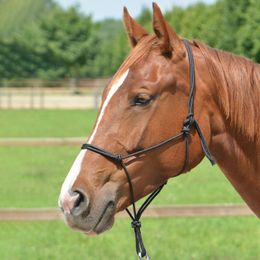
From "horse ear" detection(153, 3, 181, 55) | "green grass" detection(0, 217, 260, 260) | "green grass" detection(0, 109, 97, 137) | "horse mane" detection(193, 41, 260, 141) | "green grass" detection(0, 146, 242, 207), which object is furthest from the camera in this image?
"green grass" detection(0, 109, 97, 137)

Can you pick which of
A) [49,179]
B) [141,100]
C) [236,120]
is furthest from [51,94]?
[141,100]

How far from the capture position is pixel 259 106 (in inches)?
98.3

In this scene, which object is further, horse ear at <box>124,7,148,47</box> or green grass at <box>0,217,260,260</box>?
green grass at <box>0,217,260,260</box>

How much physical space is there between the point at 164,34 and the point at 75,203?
79 cm

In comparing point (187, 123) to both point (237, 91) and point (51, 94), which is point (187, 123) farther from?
point (51, 94)

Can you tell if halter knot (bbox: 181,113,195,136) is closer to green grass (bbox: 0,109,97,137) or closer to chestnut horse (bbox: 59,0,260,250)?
chestnut horse (bbox: 59,0,260,250)

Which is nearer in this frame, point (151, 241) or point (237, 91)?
point (237, 91)

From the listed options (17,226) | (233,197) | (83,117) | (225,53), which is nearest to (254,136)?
(225,53)

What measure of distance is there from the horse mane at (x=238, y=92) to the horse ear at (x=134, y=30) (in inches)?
11.1

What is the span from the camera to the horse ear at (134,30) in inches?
101

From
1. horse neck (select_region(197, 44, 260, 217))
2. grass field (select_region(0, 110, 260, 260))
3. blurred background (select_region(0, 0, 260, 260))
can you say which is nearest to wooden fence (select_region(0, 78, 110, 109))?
blurred background (select_region(0, 0, 260, 260))

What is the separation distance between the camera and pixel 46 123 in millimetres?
18656

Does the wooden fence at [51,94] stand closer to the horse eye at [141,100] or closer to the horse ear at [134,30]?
the horse ear at [134,30]

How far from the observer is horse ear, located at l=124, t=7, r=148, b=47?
101 inches
